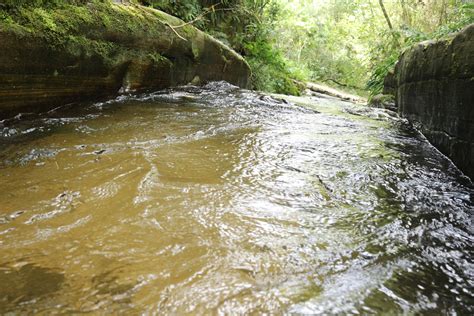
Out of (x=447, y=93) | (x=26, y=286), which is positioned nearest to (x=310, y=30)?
(x=447, y=93)

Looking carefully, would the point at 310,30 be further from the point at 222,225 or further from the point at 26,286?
the point at 26,286

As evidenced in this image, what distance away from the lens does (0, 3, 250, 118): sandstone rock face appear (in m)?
3.62

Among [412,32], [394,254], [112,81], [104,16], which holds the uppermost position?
[412,32]

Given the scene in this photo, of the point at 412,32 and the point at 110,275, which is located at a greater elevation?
the point at 412,32

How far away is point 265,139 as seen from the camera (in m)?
4.07

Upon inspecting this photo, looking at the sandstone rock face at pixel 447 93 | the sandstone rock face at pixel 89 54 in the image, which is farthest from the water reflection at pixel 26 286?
the sandstone rock face at pixel 447 93

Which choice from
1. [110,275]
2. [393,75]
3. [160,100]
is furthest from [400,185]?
[393,75]

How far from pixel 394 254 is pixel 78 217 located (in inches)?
69.9

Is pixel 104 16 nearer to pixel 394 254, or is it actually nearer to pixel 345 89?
pixel 394 254

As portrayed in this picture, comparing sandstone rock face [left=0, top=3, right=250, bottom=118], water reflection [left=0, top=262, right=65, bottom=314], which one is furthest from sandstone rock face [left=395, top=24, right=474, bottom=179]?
sandstone rock face [left=0, top=3, right=250, bottom=118]

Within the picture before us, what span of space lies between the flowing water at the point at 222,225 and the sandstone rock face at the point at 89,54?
0.49m

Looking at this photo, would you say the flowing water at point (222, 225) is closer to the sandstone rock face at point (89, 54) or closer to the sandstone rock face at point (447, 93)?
the sandstone rock face at point (447, 93)

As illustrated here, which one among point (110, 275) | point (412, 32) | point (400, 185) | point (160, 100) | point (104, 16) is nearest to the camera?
point (110, 275)

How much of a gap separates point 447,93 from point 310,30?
19.4 meters
